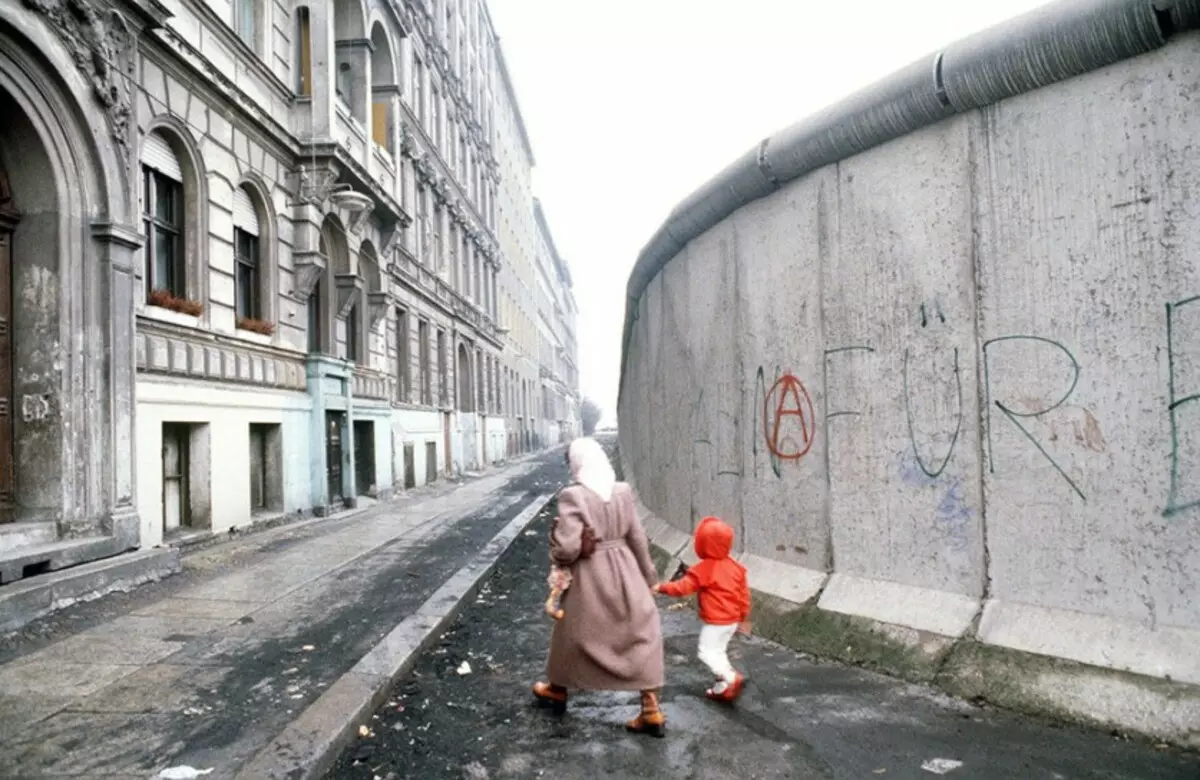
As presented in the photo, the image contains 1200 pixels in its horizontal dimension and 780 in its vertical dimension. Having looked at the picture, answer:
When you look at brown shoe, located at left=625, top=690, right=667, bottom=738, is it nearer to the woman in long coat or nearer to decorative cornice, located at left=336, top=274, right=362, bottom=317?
the woman in long coat

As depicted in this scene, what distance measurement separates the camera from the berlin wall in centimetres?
354

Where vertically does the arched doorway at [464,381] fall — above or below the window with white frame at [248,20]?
below

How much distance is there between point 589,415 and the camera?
4126 inches

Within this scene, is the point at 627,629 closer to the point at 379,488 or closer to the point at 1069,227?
the point at 1069,227

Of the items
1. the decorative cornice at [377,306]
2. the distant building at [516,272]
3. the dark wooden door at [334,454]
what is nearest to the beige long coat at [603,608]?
the dark wooden door at [334,454]

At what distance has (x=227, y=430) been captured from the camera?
403 inches

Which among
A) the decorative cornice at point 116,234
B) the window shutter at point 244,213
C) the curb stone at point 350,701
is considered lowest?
the curb stone at point 350,701

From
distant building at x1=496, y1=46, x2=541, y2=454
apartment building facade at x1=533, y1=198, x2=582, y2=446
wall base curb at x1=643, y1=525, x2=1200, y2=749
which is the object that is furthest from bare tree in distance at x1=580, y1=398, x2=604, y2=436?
wall base curb at x1=643, y1=525, x2=1200, y2=749

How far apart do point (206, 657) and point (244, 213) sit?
814cm

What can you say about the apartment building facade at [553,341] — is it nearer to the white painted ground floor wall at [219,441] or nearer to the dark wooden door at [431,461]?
the dark wooden door at [431,461]

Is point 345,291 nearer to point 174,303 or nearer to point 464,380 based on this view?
point 174,303

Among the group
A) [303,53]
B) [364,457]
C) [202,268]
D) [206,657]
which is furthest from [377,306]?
[206,657]

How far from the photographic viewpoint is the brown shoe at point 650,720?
3.81 metres

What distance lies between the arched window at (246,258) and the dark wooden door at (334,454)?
2.40 meters
